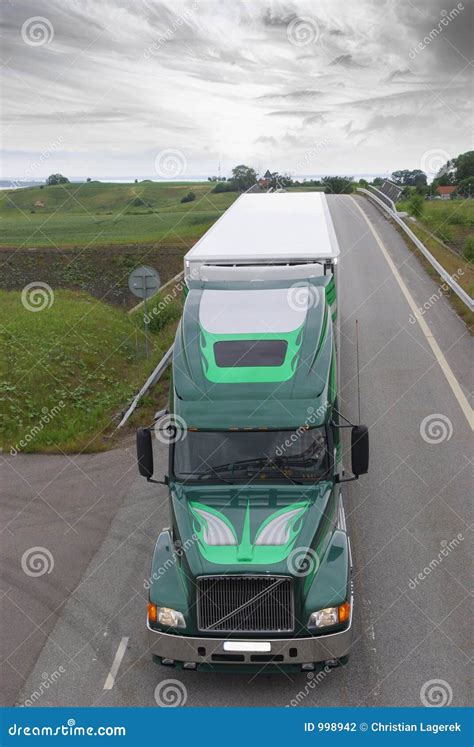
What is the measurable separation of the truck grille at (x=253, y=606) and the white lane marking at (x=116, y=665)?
3.93 feet

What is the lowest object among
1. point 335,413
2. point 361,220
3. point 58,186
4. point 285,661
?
point 285,661

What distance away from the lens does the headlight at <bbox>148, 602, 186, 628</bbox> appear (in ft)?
25.3

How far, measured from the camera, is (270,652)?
755cm

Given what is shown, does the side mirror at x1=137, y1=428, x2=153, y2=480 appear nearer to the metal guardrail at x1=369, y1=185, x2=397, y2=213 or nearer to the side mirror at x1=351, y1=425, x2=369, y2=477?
the side mirror at x1=351, y1=425, x2=369, y2=477

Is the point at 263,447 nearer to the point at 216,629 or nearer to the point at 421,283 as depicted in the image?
the point at 216,629

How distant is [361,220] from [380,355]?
23.9m

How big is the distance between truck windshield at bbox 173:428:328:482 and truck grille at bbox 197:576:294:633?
1298mm

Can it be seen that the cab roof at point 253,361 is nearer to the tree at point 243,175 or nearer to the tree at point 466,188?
the tree at point 243,175

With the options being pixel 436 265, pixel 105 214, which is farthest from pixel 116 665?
pixel 105 214

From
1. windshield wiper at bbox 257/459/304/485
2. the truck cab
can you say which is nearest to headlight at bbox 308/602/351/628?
the truck cab

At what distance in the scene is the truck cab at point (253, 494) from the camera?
762cm

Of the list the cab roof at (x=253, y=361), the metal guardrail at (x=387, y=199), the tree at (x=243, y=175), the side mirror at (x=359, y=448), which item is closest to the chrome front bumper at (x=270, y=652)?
the side mirror at (x=359, y=448)

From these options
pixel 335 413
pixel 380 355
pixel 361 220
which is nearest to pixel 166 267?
pixel 361 220

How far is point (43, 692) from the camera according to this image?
7.88 meters
